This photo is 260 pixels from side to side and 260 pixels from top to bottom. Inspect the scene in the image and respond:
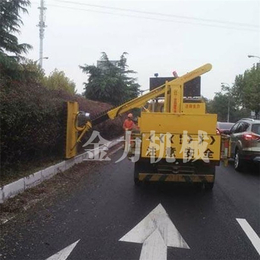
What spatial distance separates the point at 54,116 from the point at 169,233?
17.8ft

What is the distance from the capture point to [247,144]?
10406 millimetres

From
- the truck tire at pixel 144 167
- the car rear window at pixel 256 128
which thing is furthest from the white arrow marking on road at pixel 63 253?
the car rear window at pixel 256 128

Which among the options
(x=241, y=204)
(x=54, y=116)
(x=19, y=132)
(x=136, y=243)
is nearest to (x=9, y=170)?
(x=19, y=132)

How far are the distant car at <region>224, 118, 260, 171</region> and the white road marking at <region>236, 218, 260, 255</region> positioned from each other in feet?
15.9

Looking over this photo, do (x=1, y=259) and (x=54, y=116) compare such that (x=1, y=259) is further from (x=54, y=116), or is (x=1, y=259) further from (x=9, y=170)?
(x=54, y=116)

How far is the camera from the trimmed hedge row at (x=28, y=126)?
6766mm

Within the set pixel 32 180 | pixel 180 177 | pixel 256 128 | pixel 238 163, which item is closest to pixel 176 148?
pixel 180 177

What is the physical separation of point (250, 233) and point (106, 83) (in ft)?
81.4

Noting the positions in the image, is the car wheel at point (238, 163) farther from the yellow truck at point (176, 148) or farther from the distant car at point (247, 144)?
the yellow truck at point (176, 148)

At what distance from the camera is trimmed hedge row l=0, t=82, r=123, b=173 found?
22.2 feet

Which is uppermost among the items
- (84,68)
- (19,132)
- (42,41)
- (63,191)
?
(42,41)

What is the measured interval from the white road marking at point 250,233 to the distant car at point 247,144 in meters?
4.85

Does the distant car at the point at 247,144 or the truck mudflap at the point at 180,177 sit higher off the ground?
the distant car at the point at 247,144

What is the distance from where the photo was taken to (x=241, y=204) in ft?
22.5
